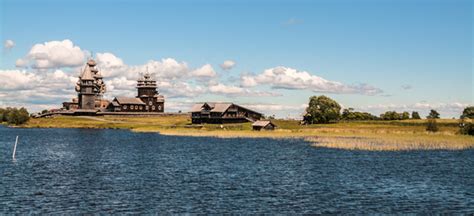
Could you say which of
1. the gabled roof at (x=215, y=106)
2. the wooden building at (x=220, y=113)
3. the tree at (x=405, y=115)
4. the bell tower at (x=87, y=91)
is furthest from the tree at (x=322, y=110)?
the bell tower at (x=87, y=91)

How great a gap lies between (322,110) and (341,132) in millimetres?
37217

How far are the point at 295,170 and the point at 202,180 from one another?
10712 mm

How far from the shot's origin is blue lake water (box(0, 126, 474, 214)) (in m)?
33.4

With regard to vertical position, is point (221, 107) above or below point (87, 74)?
below

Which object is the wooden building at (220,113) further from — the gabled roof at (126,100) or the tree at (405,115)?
the tree at (405,115)

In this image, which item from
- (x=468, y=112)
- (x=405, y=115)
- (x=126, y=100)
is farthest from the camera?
(x=126, y=100)

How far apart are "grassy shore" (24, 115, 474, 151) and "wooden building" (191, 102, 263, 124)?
633 inches

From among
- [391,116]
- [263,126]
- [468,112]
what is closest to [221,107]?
[263,126]

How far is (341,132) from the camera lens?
108 metres

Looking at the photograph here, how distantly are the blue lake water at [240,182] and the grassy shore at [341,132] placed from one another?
9033mm

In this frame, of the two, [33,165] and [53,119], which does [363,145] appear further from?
[53,119]

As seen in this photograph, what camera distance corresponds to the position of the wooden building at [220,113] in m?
151

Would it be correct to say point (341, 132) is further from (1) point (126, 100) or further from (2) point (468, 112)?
(1) point (126, 100)

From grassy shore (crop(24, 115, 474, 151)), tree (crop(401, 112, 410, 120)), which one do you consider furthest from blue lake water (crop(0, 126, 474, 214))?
tree (crop(401, 112, 410, 120))
